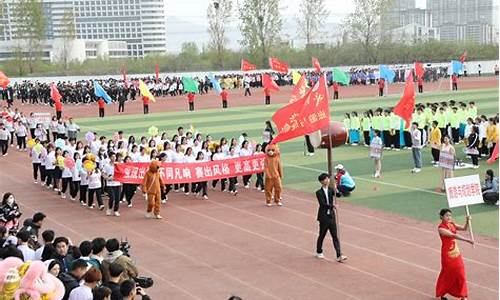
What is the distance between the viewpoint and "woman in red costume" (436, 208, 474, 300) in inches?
405

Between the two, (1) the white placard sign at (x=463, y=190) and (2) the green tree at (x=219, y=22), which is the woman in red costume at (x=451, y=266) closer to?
(1) the white placard sign at (x=463, y=190)

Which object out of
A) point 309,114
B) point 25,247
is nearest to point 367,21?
point 309,114

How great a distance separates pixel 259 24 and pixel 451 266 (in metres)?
76.0

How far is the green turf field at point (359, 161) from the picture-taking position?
54.0ft

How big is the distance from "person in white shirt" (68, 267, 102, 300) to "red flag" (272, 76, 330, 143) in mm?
6205

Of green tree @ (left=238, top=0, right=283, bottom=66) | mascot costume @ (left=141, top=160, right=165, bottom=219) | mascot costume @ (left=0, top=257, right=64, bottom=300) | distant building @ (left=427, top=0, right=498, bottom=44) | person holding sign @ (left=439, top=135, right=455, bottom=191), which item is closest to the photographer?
mascot costume @ (left=0, top=257, right=64, bottom=300)

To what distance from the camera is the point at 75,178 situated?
61.9 feet

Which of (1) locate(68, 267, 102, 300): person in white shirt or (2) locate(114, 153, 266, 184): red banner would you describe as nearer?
(1) locate(68, 267, 102, 300): person in white shirt

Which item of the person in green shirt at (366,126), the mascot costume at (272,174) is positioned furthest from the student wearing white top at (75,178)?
the person in green shirt at (366,126)

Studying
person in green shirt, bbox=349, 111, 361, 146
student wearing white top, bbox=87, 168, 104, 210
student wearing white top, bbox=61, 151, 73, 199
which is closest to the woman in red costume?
student wearing white top, bbox=87, 168, 104, 210

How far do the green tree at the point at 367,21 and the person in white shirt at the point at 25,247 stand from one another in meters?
75.4

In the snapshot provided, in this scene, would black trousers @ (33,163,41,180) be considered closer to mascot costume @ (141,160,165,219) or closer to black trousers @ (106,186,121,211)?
black trousers @ (106,186,121,211)

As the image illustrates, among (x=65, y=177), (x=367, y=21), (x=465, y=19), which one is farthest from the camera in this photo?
(x=465, y=19)

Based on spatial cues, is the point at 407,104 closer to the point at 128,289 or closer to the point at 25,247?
the point at 25,247
